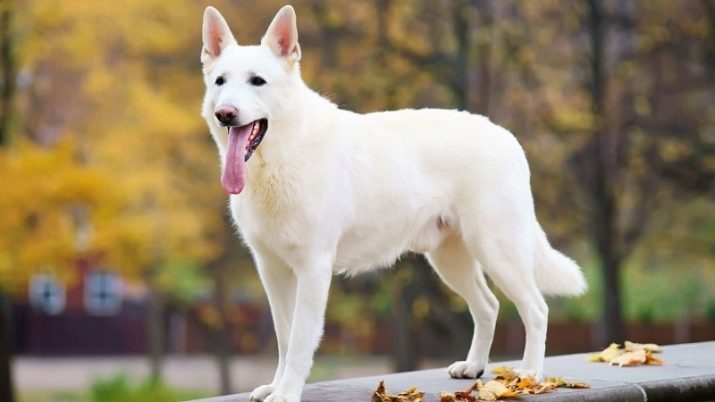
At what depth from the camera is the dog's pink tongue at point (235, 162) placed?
5309mm

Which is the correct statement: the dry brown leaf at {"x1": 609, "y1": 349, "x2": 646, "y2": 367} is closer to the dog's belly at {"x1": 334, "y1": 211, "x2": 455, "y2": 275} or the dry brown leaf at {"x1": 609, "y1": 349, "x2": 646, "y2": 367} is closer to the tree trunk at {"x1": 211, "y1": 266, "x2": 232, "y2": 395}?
the dog's belly at {"x1": 334, "y1": 211, "x2": 455, "y2": 275}

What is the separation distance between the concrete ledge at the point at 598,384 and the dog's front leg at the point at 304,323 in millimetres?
339

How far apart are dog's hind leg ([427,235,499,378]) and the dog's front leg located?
3.87 feet

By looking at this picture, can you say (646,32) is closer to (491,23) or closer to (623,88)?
(623,88)

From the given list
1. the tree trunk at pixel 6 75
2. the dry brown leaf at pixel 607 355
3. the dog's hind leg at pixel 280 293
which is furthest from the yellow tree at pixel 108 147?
the dog's hind leg at pixel 280 293

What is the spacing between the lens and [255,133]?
5449mm

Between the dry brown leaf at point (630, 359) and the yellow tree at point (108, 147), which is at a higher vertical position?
the yellow tree at point (108, 147)

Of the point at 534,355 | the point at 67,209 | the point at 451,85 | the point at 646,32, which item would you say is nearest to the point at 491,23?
the point at 451,85

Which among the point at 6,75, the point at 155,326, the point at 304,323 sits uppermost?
the point at 6,75

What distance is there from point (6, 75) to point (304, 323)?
1217cm

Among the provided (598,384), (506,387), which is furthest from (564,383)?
(506,387)

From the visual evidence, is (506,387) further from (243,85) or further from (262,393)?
(243,85)

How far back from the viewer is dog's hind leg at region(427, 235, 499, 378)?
654 cm

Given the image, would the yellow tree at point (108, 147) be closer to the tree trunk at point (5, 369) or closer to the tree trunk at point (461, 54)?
the tree trunk at point (5, 369)
